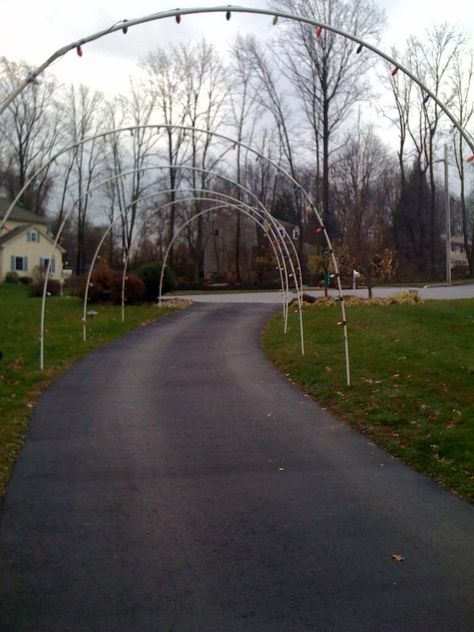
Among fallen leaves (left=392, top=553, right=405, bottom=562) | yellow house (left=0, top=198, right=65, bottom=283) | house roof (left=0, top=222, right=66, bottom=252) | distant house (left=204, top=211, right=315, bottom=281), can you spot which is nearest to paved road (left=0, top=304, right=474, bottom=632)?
fallen leaves (left=392, top=553, right=405, bottom=562)

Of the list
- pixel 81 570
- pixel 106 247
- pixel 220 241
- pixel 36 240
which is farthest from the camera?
pixel 220 241

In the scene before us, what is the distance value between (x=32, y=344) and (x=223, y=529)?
13469 millimetres

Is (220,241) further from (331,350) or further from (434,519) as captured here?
(434,519)

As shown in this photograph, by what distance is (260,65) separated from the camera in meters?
35.6

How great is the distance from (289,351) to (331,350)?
0.91m

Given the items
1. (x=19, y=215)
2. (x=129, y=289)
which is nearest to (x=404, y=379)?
(x=129, y=289)

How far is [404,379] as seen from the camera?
11.5m

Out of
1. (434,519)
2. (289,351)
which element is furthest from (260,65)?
(434,519)

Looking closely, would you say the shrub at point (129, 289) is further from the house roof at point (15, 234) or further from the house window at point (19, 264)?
the house window at point (19, 264)

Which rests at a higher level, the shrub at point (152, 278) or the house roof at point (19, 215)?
the house roof at point (19, 215)

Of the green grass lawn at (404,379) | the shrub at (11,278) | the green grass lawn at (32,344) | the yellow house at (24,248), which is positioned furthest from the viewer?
the yellow house at (24,248)

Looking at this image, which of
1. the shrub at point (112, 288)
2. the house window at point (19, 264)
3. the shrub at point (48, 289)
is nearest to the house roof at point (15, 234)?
the house window at point (19, 264)

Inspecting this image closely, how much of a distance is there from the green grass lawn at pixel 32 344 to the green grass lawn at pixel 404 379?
4.09 metres

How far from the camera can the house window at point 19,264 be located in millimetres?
54325
